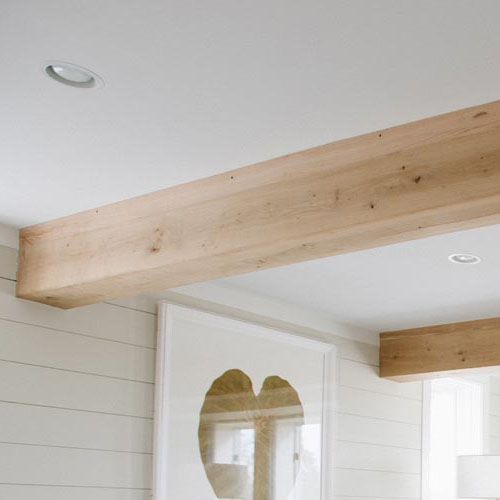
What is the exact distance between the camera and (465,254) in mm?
4504

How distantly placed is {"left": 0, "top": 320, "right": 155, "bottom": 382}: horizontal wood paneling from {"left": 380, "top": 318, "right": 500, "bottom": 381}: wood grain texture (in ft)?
6.87

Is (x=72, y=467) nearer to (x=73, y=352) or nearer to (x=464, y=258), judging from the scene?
(x=73, y=352)

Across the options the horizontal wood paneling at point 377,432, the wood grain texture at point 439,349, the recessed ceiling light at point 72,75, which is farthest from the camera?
the horizontal wood paneling at point 377,432

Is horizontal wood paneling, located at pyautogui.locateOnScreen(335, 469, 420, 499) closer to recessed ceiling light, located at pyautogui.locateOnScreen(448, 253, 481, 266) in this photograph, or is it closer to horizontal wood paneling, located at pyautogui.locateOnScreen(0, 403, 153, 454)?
horizontal wood paneling, located at pyautogui.locateOnScreen(0, 403, 153, 454)

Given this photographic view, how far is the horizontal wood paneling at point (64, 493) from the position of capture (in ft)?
13.3

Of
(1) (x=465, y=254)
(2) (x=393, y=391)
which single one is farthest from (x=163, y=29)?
(2) (x=393, y=391)

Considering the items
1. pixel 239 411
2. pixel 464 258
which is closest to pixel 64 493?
pixel 239 411

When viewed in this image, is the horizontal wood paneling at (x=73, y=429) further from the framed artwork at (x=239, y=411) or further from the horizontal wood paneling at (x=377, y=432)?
the horizontal wood paneling at (x=377, y=432)

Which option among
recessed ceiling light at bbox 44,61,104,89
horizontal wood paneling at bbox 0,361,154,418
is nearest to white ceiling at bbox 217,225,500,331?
horizontal wood paneling at bbox 0,361,154,418

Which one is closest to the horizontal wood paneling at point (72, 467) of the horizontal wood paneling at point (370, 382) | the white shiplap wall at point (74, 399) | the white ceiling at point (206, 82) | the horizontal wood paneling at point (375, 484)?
the white shiplap wall at point (74, 399)

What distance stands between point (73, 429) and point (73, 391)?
17 centimetres

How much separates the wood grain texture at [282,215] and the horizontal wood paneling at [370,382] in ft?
7.84

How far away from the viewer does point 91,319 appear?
178 inches

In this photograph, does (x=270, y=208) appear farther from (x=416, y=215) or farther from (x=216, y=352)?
(x=216, y=352)
